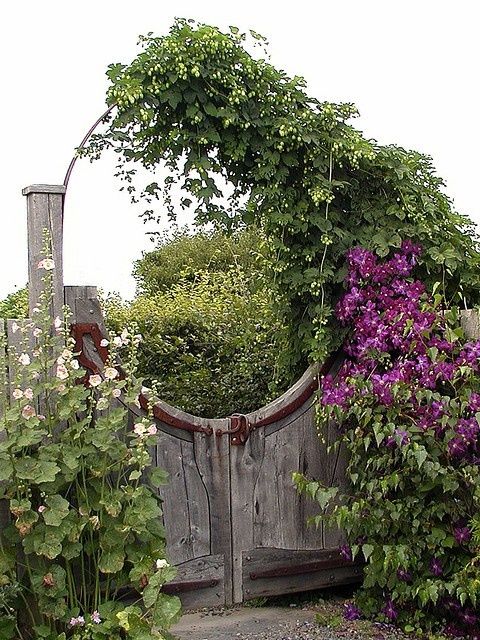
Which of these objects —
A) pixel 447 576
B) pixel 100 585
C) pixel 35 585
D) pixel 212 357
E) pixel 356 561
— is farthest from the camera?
pixel 212 357

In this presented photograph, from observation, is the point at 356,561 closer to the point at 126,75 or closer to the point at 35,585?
the point at 35,585

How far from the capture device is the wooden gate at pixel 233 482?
3.83m

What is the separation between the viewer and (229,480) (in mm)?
4242

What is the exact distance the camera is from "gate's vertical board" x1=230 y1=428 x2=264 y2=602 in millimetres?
4242

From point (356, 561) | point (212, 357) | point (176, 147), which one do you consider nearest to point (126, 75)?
point (176, 147)

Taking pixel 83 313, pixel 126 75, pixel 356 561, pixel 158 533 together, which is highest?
pixel 126 75

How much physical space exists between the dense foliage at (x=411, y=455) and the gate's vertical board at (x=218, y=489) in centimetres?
40

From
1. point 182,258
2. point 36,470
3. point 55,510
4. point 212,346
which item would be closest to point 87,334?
point 36,470

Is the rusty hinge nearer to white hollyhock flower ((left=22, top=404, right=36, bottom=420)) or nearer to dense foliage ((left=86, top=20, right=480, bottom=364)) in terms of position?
dense foliage ((left=86, top=20, right=480, bottom=364))

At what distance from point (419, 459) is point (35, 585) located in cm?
169

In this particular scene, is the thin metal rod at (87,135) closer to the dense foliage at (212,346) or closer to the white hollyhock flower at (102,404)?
the white hollyhock flower at (102,404)

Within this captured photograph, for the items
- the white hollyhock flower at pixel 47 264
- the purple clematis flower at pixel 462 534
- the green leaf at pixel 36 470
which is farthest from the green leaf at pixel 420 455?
the white hollyhock flower at pixel 47 264

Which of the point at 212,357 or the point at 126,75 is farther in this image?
the point at 212,357

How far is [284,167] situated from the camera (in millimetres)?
4375
